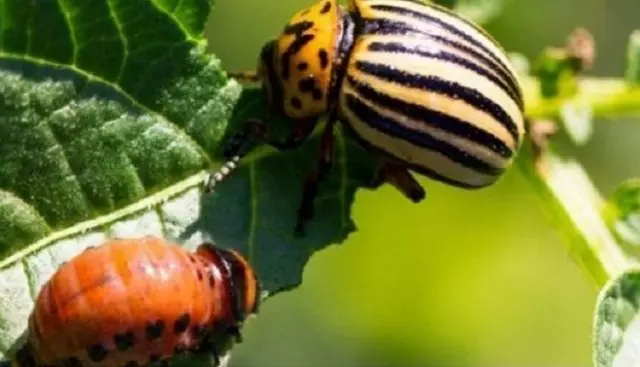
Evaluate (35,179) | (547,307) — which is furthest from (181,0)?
(547,307)

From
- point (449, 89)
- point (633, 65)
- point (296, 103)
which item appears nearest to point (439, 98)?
point (449, 89)

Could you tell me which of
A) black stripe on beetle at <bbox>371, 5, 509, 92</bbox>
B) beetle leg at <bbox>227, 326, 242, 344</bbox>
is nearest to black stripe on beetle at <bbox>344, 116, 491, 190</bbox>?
black stripe on beetle at <bbox>371, 5, 509, 92</bbox>

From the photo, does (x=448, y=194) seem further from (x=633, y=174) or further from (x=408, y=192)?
(x=408, y=192)

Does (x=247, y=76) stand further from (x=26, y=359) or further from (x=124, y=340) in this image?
(x=26, y=359)

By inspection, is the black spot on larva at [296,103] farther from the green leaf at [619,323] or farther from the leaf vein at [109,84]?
the green leaf at [619,323]

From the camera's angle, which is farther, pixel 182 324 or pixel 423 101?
pixel 423 101

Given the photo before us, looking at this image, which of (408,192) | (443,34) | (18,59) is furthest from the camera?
(408,192)

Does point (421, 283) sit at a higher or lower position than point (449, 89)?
lower

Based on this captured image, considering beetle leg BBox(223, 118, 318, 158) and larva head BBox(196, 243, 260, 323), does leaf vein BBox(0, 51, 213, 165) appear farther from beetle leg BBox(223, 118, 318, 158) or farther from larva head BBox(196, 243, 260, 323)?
larva head BBox(196, 243, 260, 323)
